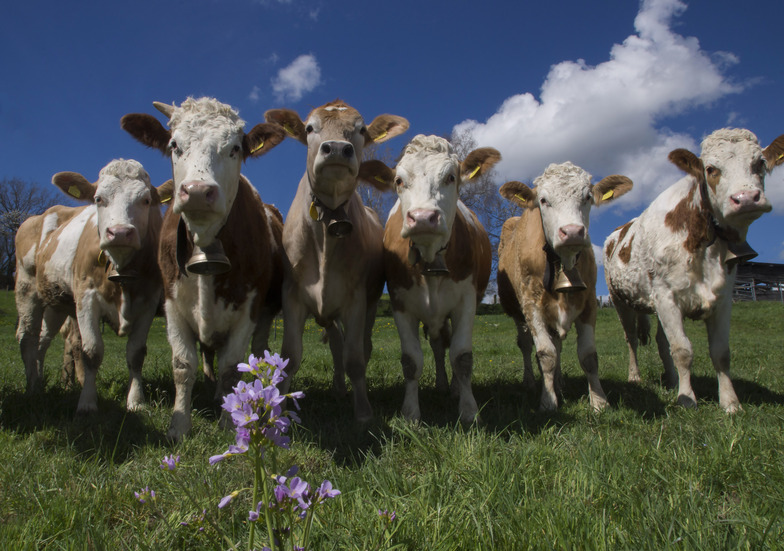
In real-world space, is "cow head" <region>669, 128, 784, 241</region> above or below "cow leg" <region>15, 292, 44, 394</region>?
above

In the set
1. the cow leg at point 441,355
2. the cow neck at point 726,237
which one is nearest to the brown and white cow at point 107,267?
the cow leg at point 441,355

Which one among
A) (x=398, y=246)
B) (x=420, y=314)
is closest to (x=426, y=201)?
(x=398, y=246)

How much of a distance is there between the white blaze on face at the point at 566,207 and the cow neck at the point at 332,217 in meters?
1.91

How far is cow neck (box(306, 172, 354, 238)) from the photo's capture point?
4.22 metres

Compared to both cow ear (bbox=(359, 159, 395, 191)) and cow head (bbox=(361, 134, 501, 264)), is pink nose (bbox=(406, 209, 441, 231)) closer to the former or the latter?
cow head (bbox=(361, 134, 501, 264))

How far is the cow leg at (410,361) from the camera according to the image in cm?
454

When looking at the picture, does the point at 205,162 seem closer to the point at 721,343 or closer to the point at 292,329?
the point at 292,329

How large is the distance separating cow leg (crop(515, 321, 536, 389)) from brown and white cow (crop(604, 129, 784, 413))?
5.54 feet

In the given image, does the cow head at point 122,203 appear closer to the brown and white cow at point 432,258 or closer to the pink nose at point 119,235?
the pink nose at point 119,235

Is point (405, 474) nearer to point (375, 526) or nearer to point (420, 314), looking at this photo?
point (375, 526)

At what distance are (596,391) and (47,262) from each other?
6.15 m

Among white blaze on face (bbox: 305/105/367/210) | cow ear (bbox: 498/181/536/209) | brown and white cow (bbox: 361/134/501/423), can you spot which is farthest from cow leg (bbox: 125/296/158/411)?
cow ear (bbox: 498/181/536/209)

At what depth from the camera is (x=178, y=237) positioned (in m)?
4.07

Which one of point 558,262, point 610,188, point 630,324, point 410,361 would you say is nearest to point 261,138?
point 410,361
